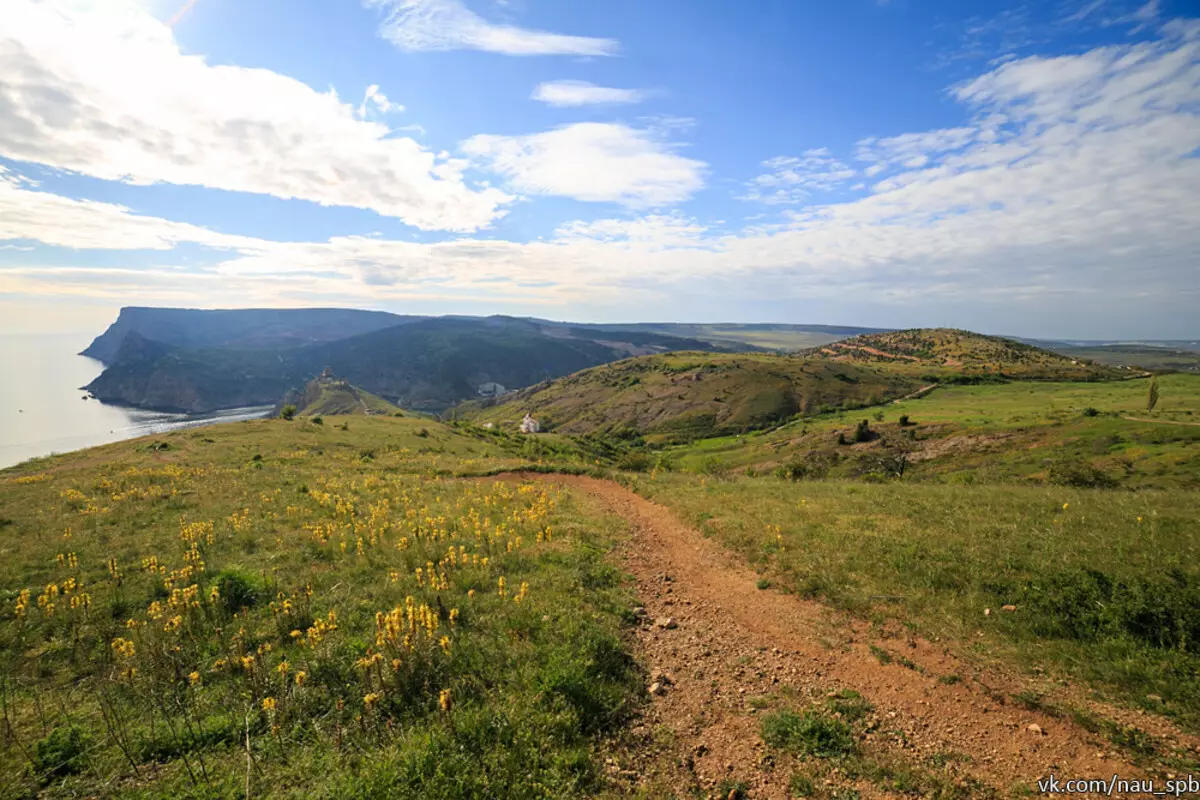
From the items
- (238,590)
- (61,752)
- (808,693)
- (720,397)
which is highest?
(61,752)

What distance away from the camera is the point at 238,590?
34.3 feet

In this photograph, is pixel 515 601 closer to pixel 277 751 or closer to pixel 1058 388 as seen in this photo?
pixel 277 751

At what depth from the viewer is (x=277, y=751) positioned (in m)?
6.14

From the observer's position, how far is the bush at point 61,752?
18.6ft

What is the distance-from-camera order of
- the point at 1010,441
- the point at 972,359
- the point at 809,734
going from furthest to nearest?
the point at 972,359
the point at 1010,441
the point at 809,734

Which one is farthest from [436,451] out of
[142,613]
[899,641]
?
[899,641]

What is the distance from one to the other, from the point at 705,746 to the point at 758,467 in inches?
2506

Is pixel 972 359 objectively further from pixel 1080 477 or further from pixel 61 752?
pixel 61 752

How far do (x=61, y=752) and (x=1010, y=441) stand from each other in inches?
2710

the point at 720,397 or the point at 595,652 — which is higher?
the point at 595,652

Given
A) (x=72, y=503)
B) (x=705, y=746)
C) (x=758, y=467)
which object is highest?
(x=705, y=746)

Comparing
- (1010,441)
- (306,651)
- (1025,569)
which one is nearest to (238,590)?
(306,651)

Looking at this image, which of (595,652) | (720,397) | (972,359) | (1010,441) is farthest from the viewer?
(972,359)

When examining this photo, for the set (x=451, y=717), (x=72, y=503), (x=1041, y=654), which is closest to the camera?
(x=451, y=717)
